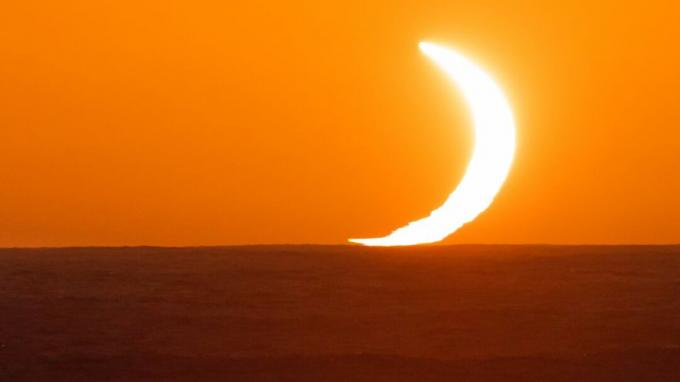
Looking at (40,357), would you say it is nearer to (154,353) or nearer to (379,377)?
(154,353)

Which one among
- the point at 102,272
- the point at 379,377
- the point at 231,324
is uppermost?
the point at 102,272

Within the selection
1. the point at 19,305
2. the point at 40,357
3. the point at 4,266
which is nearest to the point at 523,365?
the point at 40,357

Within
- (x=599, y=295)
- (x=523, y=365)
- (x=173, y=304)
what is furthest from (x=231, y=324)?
(x=599, y=295)

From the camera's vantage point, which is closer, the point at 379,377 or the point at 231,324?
the point at 379,377

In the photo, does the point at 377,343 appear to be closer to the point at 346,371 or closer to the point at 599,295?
the point at 346,371

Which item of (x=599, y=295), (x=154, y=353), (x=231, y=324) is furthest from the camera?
(x=599, y=295)

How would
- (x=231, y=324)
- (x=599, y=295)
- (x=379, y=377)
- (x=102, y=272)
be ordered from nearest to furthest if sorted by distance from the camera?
(x=379, y=377) < (x=231, y=324) < (x=599, y=295) < (x=102, y=272)

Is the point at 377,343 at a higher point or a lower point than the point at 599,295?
lower
